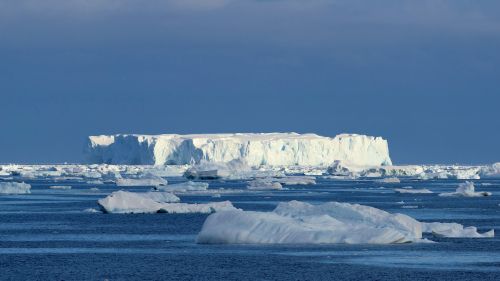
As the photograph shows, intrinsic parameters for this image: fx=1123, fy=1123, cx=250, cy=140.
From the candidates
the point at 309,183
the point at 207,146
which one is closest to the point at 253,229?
the point at 309,183

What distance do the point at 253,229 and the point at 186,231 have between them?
17.5 feet

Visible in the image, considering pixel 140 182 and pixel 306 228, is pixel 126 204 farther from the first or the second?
pixel 140 182

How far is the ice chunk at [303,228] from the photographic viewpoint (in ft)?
80.9

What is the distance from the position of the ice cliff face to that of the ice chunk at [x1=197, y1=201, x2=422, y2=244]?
230 ft

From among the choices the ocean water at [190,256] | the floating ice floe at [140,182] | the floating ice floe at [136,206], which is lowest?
the ocean water at [190,256]

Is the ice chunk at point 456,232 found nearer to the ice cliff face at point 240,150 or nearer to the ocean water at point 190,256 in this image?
the ocean water at point 190,256

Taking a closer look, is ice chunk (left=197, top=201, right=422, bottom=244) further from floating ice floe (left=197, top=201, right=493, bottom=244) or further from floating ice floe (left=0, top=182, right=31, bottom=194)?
floating ice floe (left=0, top=182, right=31, bottom=194)

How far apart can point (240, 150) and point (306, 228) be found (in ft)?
243

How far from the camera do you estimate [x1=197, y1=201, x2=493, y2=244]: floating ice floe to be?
24.7m

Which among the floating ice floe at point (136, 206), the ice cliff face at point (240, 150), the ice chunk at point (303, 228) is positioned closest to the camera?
the ice chunk at point (303, 228)

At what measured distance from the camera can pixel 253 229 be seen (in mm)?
24969

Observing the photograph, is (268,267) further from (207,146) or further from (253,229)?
(207,146)

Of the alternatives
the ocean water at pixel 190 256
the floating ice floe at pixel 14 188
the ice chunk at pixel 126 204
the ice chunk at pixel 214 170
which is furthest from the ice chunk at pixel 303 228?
the ice chunk at pixel 214 170

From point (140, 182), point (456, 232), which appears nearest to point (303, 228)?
point (456, 232)
